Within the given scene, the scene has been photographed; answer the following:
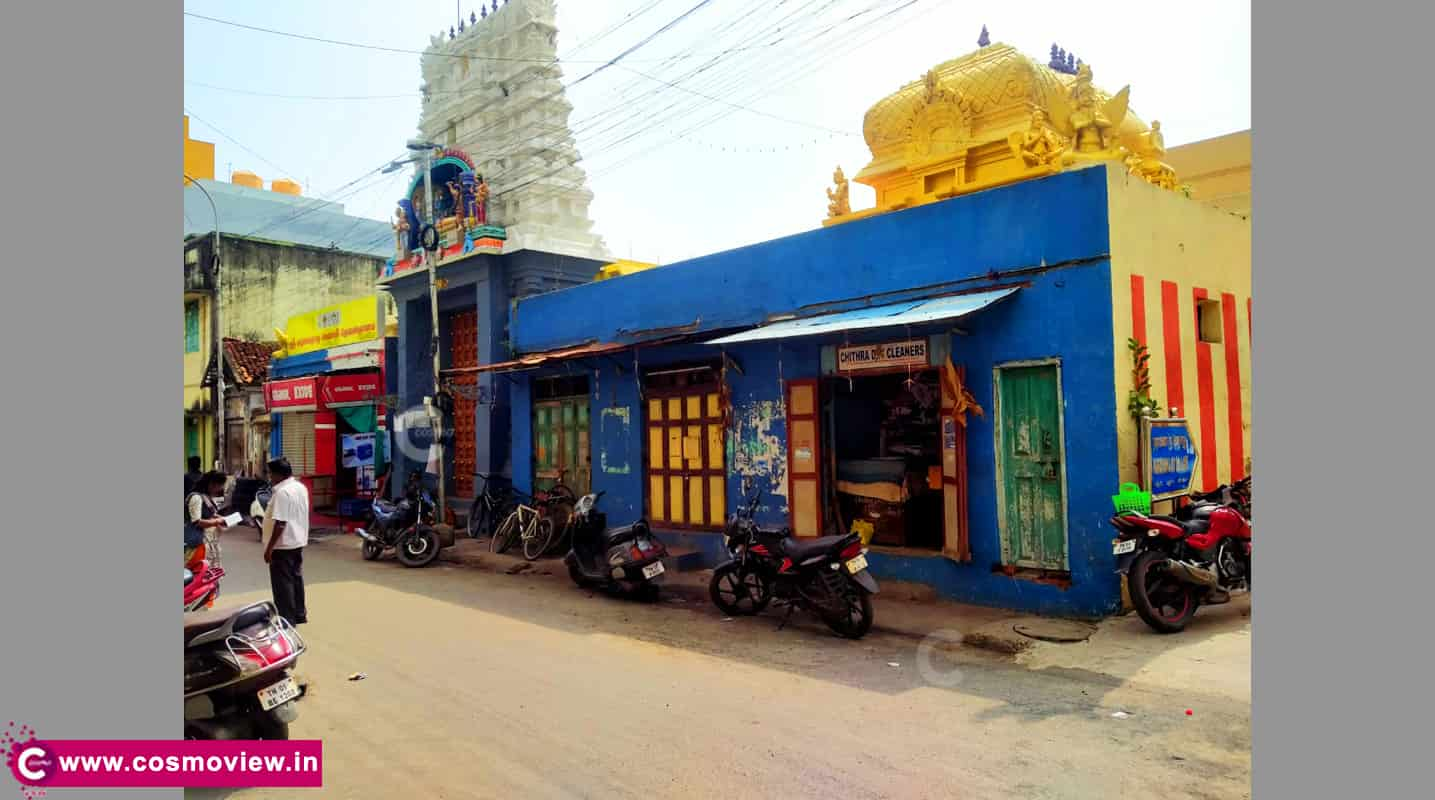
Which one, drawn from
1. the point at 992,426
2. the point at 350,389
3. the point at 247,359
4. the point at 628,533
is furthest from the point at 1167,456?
the point at 247,359

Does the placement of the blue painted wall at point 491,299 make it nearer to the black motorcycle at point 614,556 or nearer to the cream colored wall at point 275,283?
the black motorcycle at point 614,556

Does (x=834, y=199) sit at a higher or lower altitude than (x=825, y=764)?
higher

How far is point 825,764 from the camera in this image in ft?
15.2

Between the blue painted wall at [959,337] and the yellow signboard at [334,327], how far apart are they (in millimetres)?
10673

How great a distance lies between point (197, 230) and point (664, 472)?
26.1 metres

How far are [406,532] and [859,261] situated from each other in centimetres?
793

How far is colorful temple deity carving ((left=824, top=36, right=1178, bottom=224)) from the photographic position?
11.5 metres

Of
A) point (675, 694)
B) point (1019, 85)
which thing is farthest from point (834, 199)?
point (675, 694)

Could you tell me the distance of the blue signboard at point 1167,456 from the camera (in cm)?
798

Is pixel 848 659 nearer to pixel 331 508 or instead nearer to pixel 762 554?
pixel 762 554

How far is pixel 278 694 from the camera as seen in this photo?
496 centimetres

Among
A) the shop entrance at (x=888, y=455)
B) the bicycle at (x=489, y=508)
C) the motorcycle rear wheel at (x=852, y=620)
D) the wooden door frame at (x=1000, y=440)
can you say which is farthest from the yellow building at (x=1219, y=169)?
the bicycle at (x=489, y=508)

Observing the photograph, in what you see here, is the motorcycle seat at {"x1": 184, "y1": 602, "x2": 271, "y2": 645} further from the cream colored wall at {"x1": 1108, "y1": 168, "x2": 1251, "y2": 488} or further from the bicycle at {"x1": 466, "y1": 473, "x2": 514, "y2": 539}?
the bicycle at {"x1": 466, "y1": 473, "x2": 514, "y2": 539}

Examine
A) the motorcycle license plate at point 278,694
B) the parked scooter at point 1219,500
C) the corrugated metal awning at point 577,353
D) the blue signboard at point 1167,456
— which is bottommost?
the motorcycle license plate at point 278,694
